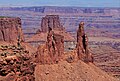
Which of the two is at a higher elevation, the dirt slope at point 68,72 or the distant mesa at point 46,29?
the dirt slope at point 68,72

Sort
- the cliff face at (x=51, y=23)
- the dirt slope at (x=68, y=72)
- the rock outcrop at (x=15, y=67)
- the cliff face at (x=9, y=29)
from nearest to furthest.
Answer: the rock outcrop at (x=15, y=67) → the dirt slope at (x=68, y=72) → the cliff face at (x=9, y=29) → the cliff face at (x=51, y=23)

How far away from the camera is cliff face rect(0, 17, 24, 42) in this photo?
95.3 metres

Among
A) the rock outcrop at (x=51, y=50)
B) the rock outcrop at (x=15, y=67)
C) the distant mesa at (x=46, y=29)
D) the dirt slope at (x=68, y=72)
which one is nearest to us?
the rock outcrop at (x=15, y=67)

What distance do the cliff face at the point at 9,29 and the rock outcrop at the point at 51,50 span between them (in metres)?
30.8

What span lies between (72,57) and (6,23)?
3365 cm

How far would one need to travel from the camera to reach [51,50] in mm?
62781

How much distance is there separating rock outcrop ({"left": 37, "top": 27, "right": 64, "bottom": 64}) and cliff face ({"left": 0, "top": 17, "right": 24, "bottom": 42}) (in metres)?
30.8

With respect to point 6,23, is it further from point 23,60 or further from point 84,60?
point 23,60

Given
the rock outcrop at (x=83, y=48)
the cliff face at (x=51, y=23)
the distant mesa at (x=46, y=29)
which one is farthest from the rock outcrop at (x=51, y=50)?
the cliff face at (x=51, y=23)

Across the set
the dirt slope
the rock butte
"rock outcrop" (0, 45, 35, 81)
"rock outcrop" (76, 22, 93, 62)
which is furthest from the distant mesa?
"rock outcrop" (0, 45, 35, 81)

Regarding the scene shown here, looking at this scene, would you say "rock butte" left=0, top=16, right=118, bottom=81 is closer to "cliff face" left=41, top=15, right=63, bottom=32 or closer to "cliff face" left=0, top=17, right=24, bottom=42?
"cliff face" left=0, top=17, right=24, bottom=42

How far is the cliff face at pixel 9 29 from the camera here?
3752 inches

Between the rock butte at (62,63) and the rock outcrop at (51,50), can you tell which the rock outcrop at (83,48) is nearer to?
the rock butte at (62,63)

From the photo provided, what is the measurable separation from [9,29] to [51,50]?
118 ft
